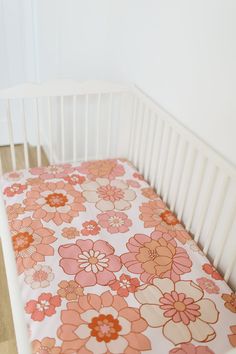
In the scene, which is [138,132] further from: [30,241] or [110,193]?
[30,241]

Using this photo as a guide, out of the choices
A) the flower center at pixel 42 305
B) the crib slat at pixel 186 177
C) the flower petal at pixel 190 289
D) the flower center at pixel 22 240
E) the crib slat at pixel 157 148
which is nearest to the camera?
the flower center at pixel 42 305

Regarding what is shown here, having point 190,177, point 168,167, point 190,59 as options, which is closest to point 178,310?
point 190,177

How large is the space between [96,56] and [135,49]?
383mm

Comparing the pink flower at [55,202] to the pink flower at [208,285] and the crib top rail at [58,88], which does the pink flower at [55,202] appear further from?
the pink flower at [208,285]

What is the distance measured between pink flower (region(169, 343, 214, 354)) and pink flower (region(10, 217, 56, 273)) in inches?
21.0

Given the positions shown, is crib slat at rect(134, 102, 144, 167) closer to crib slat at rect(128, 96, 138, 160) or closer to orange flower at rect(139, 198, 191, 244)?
crib slat at rect(128, 96, 138, 160)

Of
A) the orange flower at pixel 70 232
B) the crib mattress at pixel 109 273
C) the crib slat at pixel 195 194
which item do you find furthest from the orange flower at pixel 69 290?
the crib slat at pixel 195 194

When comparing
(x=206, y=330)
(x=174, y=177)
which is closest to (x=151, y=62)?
(x=174, y=177)

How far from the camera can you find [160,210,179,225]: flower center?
145 centimetres

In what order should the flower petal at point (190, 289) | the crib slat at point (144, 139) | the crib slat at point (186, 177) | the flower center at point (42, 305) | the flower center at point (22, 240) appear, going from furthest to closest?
the crib slat at point (144, 139), the crib slat at point (186, 177), the flower center at point (22, 240), the flower petal at point (190, 289), the flower center at point (42, 305)

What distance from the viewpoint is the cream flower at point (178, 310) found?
3.36 ft

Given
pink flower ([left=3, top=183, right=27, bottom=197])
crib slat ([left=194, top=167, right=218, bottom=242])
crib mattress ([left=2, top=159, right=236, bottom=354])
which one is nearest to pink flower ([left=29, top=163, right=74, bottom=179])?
crib mattress ([left=2, top=159, right=236, bottom=354])

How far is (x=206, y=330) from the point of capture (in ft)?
3.41

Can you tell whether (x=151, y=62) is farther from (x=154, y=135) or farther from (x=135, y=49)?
(x=154, y=135)
